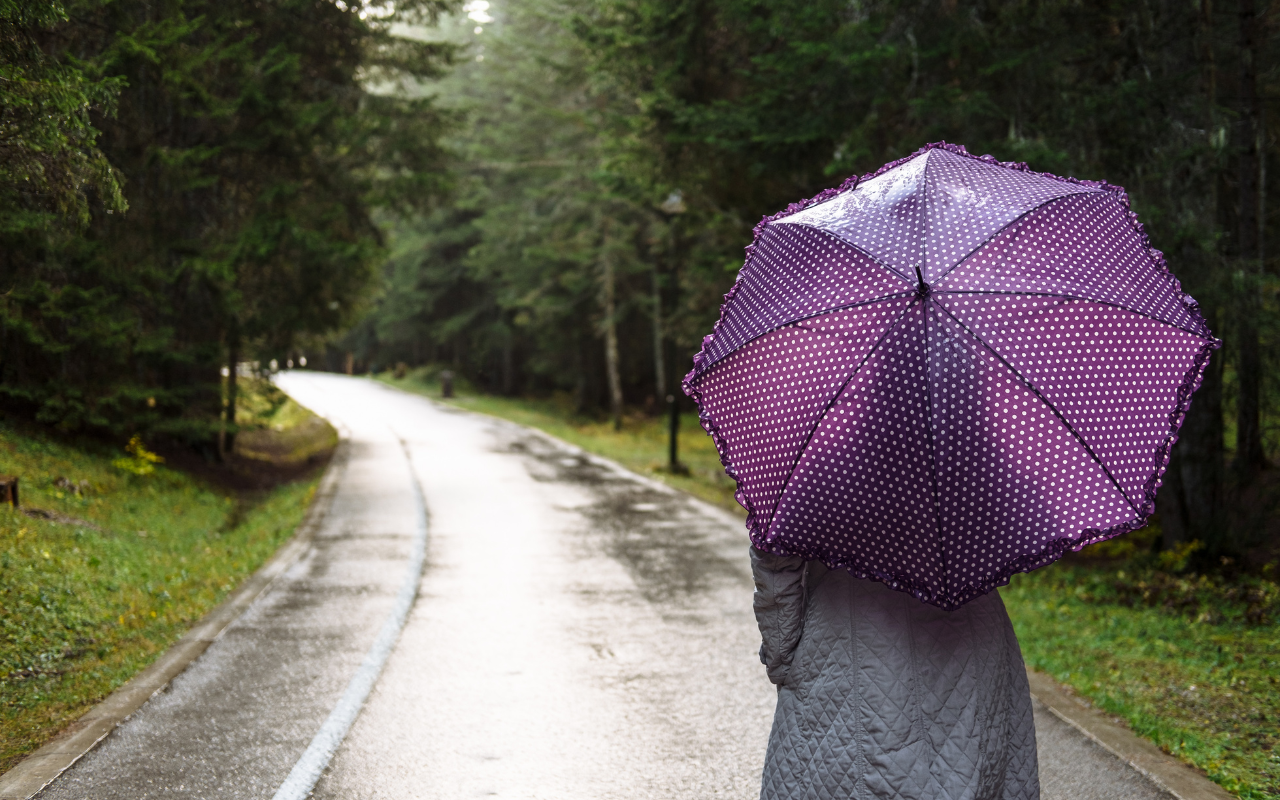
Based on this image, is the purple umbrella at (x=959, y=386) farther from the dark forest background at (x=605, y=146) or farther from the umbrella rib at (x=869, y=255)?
the dark forest background at (x=605, y=146)

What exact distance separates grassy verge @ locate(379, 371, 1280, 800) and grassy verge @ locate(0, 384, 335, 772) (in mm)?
6228

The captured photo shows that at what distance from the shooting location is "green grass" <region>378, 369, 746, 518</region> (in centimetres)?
1836

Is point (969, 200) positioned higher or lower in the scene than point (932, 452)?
higher

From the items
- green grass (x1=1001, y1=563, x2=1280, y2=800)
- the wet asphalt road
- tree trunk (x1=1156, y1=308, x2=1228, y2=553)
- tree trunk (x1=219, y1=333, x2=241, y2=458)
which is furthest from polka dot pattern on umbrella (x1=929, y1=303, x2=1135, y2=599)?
tree trunk (x1=219, y1=333, x2=241, y2=458)

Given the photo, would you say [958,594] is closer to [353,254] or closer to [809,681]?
[809,681]

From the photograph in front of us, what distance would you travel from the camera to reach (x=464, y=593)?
8633 mm

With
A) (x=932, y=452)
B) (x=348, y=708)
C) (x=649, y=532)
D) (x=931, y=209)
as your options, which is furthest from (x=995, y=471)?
(x=649, y=532)

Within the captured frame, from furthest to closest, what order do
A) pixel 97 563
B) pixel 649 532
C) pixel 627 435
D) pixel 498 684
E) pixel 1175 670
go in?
pixel 627 435 → pixel 649 532 → pixel 97 563 → pixel 1175 670 → pixel 498 684

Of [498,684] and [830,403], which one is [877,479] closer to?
[830,403]

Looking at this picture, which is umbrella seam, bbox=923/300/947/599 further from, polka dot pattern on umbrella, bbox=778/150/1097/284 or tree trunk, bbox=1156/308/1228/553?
tree trunk, bbox=1156/308/1228/553

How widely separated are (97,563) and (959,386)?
854 centimetres

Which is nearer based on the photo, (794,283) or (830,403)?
(830,403)

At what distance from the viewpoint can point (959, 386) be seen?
2287mm

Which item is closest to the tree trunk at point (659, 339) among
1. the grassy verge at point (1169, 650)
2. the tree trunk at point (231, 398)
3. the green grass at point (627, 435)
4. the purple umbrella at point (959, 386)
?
the green grass at point (627, 435)
